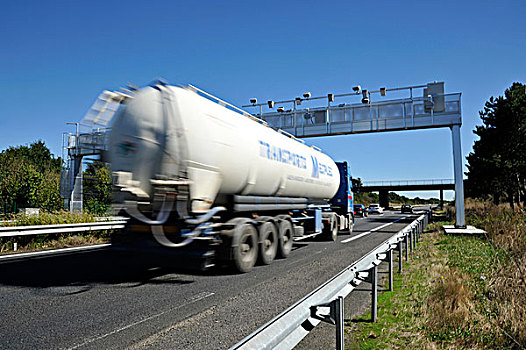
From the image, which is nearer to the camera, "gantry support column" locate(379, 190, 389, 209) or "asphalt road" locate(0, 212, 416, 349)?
"asphalt road" locate(0, 212, 416, 349)

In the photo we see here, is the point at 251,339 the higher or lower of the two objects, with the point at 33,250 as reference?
higher

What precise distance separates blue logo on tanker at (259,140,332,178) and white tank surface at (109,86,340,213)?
0.40 metres

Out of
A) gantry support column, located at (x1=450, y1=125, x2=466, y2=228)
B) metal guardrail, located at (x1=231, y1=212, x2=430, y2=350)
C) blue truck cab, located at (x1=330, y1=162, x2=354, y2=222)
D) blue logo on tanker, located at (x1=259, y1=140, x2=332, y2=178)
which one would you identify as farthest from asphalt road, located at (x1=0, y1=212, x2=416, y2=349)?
gantry support column, located at (x1=450, y1=125, x2=466, y2=228)

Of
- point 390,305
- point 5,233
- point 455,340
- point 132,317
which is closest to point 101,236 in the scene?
point 5,233

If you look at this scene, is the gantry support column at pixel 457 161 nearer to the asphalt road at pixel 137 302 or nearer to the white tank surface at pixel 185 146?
the asphalt road at pixel 137 302

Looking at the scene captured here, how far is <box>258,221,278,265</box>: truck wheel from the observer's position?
29.9 ft

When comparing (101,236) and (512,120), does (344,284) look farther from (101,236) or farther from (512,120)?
(512,120)

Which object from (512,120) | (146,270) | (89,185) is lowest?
(146,270)

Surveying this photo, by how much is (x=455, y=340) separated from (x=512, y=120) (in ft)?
113

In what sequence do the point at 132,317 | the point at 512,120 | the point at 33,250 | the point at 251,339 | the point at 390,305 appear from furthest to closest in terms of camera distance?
the point at 512,120, the point at 33,250, the point at 390,305, the point at 132,317, the point at 251,339

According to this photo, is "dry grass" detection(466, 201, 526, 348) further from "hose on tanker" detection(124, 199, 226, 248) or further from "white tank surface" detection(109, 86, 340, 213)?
"white tank surface" detection(109, 86, 340, 213)

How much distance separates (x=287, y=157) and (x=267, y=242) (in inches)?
103

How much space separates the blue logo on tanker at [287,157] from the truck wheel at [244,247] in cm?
194

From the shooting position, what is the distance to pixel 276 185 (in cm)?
1025
